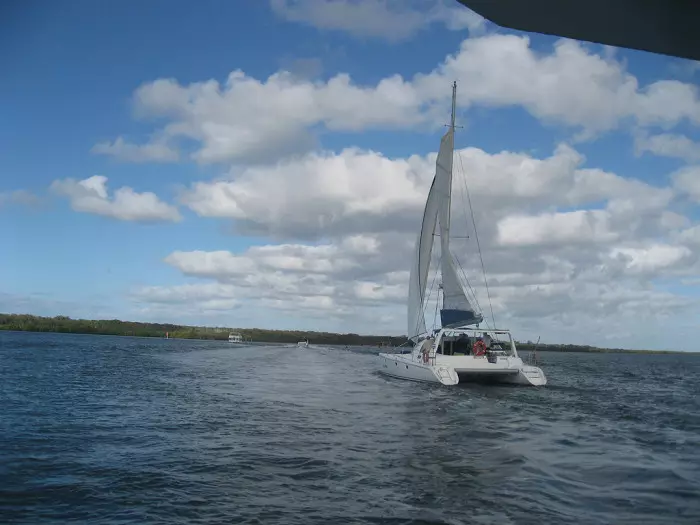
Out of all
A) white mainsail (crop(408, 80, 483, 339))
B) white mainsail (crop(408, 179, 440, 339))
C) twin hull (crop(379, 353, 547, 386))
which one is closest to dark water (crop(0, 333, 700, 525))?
twin hull (crop(379, 353, 547, 386))

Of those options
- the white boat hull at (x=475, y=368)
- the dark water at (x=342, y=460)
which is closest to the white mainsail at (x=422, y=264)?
the white boat hull at (x=475, y=368)

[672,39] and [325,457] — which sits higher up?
[672,39]

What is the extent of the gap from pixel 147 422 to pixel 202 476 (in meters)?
7.13

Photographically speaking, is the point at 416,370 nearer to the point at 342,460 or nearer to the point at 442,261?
the point at 442,261

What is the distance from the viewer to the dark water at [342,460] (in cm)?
884

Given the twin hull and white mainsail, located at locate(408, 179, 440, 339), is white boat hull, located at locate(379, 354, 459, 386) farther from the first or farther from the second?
white mainsail, located at locate(408, 179, 440, 339)

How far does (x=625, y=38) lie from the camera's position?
473cm

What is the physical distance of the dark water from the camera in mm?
8836

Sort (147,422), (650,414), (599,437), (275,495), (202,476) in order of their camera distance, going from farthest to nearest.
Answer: (650,414) < (147,422) < (599,437) < (202,476) < (275,495)

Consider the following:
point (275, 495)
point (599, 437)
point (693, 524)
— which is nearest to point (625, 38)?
point (693, 524)

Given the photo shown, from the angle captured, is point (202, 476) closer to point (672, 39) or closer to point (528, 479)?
point (528, 479)

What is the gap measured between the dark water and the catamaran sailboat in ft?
13.8

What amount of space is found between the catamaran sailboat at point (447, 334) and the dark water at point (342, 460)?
422 cm

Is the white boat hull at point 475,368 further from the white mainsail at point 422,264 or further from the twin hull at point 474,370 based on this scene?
the white mainsail at point 422,264
